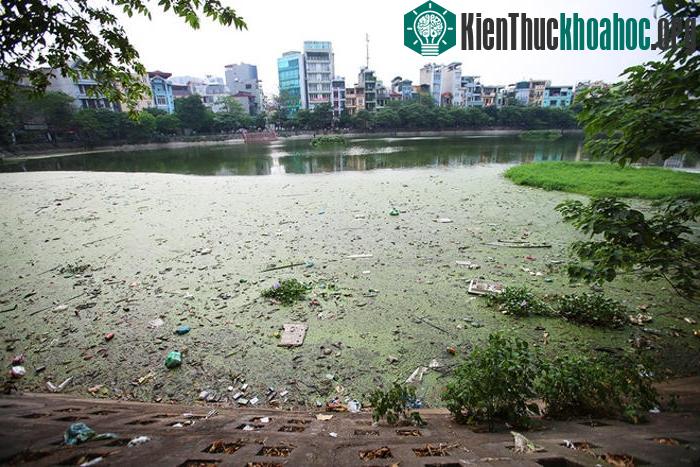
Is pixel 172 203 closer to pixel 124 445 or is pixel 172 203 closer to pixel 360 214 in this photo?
pixel 360 214

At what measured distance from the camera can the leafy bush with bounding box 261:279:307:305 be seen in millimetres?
4129

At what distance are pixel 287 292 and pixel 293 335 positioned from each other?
2.74 ft

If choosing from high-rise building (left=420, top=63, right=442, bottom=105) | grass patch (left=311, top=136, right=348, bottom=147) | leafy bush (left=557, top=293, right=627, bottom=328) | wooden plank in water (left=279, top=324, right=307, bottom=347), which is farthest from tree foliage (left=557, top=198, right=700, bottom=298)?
high-rise building (left=420, top=63, right=442, bottom=105)

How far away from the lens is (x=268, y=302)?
410 centimetres

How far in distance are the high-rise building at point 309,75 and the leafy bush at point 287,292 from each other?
198ft

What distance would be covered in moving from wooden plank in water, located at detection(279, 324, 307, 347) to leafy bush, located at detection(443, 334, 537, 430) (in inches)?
68.0

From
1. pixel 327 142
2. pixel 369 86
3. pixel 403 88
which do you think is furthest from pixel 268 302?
pixel 403 88

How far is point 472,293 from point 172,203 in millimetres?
8373

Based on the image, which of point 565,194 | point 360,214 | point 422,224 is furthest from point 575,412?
point 565,194

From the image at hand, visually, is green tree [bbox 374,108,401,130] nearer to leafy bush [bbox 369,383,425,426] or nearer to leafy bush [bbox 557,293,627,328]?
leafy bush [bbox 557,293,627,328]

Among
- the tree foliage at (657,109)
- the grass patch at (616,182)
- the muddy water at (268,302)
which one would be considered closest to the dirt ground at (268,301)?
the muddy water at (268,302)

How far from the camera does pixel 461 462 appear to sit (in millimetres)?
1395

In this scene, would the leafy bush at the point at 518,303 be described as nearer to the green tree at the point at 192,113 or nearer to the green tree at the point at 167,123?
the green tree at the point at 167,123

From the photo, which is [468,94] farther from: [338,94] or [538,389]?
[538,389]
